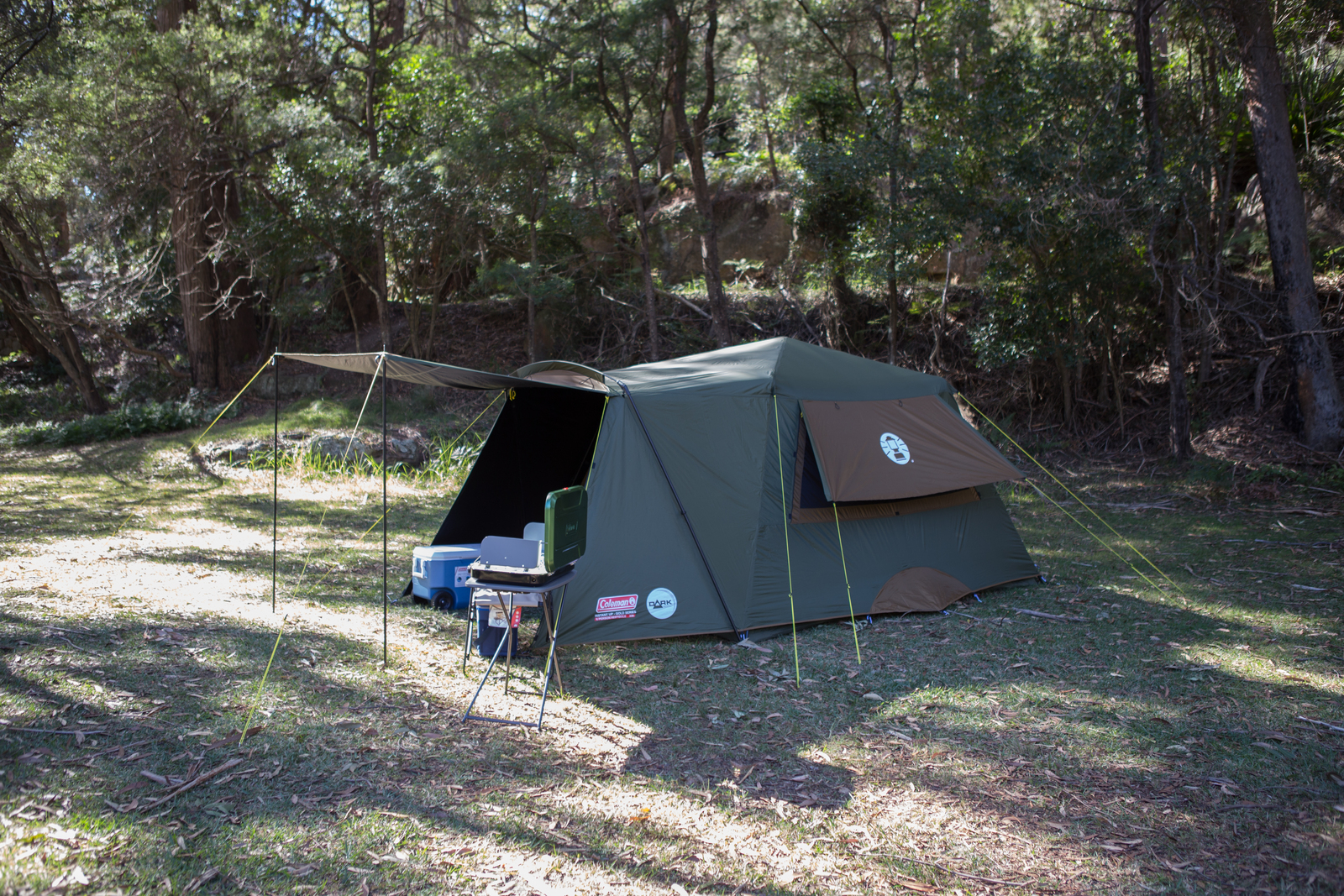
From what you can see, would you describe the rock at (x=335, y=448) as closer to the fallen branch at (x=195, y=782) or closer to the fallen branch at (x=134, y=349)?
the fallen branch at (x=134, y=349)

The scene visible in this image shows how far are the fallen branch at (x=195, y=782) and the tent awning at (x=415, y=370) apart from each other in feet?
6.24

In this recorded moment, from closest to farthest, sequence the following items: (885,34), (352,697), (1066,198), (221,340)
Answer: (352,697) → (1066,198) → (885,34) → (221,340)

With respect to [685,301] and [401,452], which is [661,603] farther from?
[685,301]

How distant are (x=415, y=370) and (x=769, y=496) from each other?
2.34 m

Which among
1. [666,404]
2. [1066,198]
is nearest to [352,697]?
[666,404]

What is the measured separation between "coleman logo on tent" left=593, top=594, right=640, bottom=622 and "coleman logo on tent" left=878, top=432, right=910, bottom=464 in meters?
2.00

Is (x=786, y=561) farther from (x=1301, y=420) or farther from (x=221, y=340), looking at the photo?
(x=221, y=340)

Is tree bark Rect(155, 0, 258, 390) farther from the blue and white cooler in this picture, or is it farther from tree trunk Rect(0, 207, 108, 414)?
the blue and white cooler

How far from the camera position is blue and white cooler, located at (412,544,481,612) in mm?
5703

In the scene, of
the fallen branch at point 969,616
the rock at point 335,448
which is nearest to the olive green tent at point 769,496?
the fallen branch at point 969,616

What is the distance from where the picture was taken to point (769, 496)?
5379 mm

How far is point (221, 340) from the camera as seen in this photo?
1625 cm

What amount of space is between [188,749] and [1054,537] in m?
7.48

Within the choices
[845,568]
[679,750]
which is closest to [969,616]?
[845,568]
